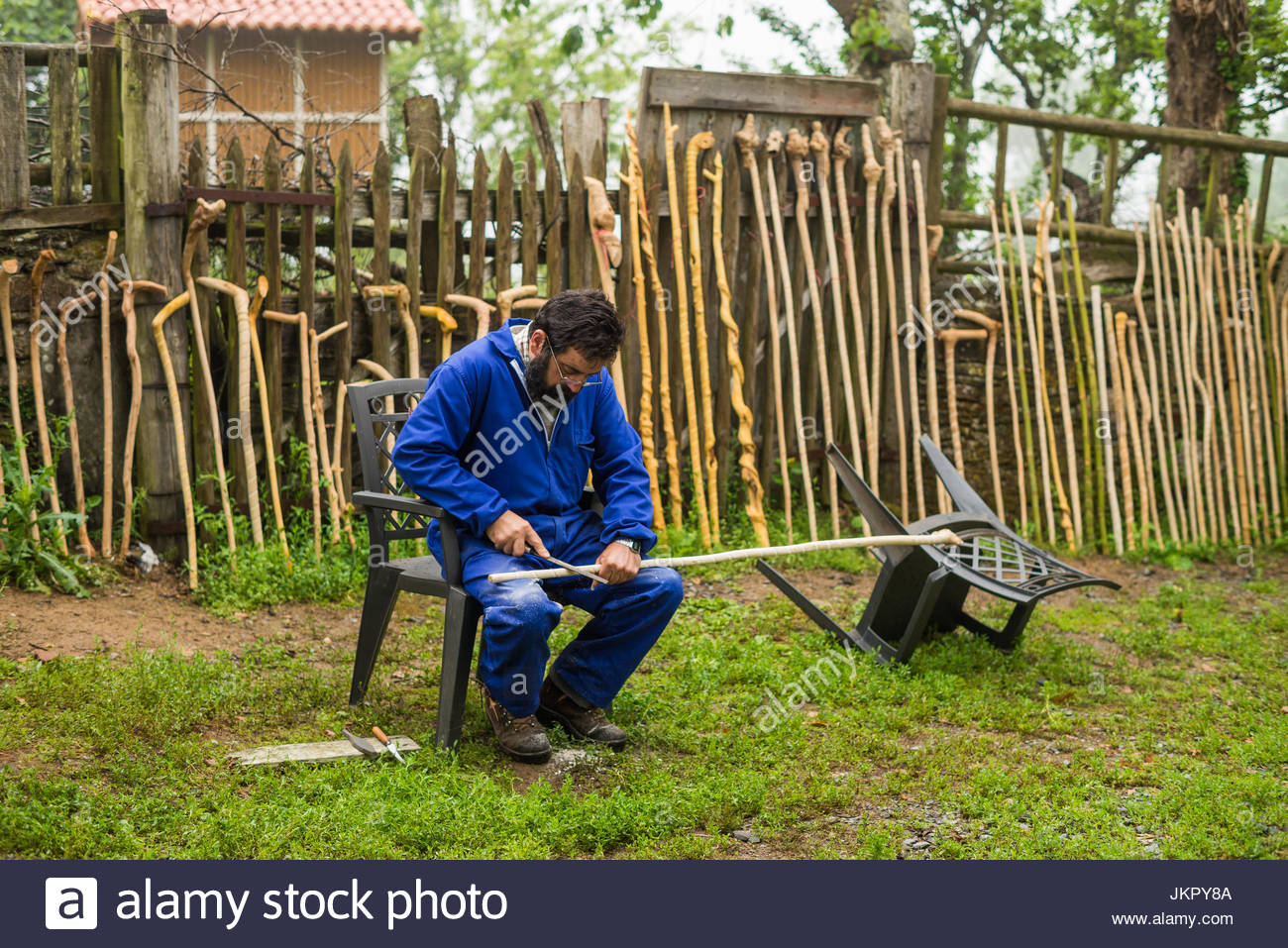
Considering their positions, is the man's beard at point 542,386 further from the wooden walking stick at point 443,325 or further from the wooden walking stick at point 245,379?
the wooden walking stick at point 245,379

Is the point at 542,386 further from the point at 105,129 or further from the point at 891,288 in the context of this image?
the point at 891,288

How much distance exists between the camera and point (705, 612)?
5348 mm

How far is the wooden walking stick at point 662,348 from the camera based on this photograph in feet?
20.0

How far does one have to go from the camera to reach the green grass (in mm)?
3090

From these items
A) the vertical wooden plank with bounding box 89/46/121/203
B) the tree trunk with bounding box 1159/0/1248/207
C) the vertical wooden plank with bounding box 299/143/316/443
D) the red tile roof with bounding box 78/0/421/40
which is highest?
the red tile roof with bounding box 78/0/421/40

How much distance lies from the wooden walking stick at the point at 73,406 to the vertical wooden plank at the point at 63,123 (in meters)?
0.48

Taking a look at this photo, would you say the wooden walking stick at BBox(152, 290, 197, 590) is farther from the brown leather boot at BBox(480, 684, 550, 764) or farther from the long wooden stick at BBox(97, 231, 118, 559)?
the brown leather boot at BBox(480, 684, 550, 764)

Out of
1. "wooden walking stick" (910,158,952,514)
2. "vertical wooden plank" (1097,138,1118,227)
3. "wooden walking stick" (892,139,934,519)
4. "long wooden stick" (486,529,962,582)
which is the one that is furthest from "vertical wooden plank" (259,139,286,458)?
A: "vertical wooden plank" (1097,138,1118,227)

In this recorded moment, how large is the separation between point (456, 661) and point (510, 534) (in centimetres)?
43

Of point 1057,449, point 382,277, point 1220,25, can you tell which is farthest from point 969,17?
point 382,277

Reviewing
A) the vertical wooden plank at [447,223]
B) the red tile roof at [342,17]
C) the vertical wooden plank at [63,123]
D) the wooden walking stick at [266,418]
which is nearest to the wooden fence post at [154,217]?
the vertical wooden plank at [63,123]

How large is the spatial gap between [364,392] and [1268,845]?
315 centimetres

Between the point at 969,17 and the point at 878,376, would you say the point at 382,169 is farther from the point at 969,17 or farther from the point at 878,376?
the point at 969,17

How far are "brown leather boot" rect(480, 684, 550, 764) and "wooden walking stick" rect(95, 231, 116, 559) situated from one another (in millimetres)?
2586
